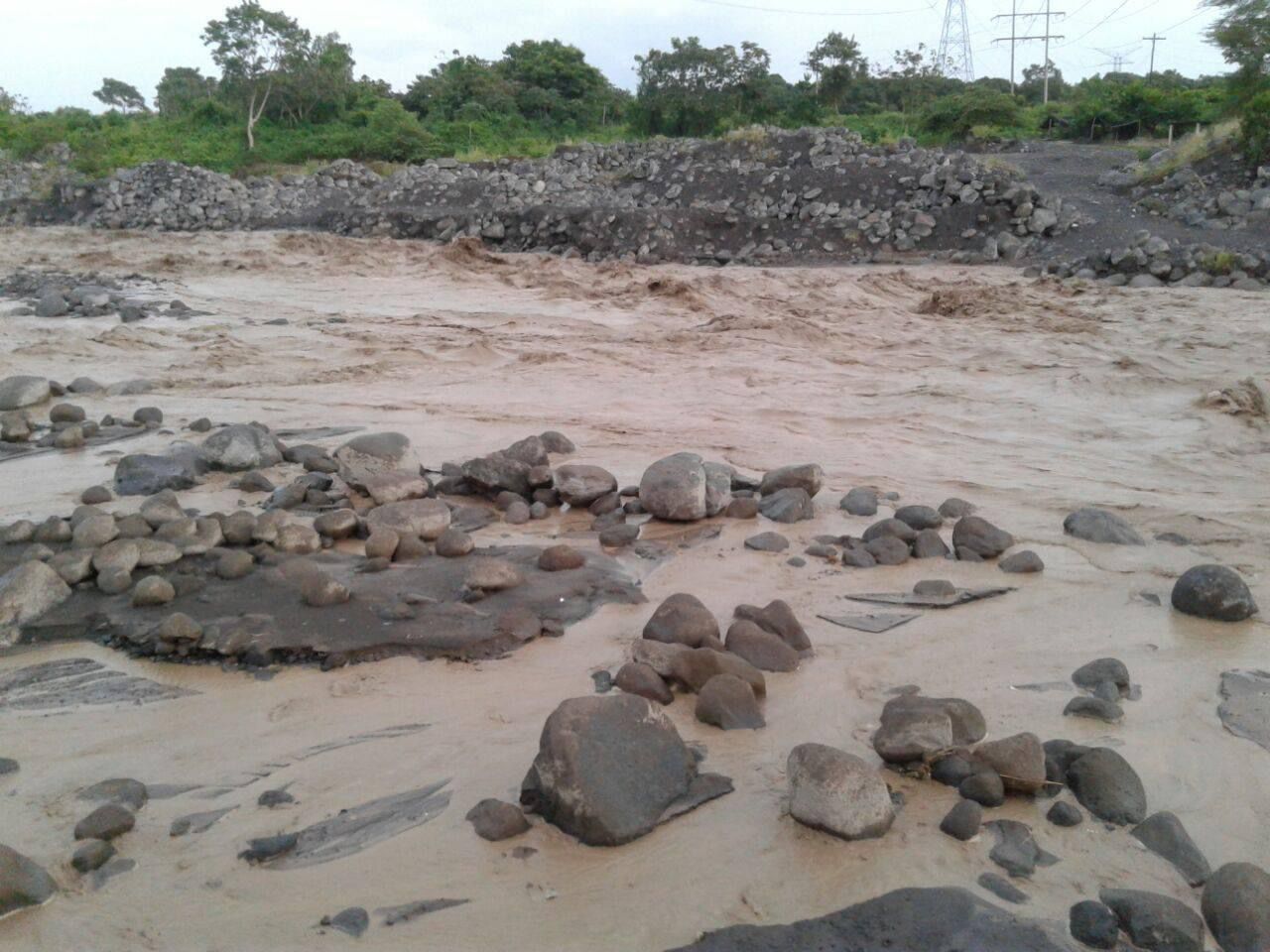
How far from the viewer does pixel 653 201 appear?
1723 centimetres

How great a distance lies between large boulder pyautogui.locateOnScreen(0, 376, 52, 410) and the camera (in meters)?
5.79

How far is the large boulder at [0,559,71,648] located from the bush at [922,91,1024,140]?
93.6ft

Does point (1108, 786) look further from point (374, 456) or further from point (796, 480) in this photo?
point (374, 456)

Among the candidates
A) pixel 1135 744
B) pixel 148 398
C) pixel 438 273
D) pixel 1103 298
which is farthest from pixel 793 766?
pixel 438 273

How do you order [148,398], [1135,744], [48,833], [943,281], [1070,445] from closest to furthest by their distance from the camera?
1. [48,833]
2. [1135,744]
3. [1070,445]
4. [148,398]
5. [943,281]

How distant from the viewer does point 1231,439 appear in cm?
542

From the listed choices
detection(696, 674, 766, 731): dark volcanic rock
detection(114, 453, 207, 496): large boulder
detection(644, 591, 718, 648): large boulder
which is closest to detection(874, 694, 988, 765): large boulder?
detection(696, 674, 766, 731): dark volcanic rock

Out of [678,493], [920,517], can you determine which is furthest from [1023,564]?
[678,493]

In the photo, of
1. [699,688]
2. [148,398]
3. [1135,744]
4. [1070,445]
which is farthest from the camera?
[148,398]

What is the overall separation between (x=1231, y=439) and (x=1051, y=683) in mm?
3535

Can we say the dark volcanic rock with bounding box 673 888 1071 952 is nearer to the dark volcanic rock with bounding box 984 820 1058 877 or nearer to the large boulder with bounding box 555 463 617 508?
the dark volcanic rock with bounding box 984 820 1058 877

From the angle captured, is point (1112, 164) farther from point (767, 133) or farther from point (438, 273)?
point (438, 273)

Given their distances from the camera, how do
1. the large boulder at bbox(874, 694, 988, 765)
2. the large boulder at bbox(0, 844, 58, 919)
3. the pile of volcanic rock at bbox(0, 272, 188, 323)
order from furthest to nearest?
the pile of volcanic rock at bbox(0, 272, 188, 323) → the large boulder at bbox(874, 694, 988, 765) → the large boulder at bbox(0, 844, 58, 919)

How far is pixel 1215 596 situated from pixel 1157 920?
5.31 feet
